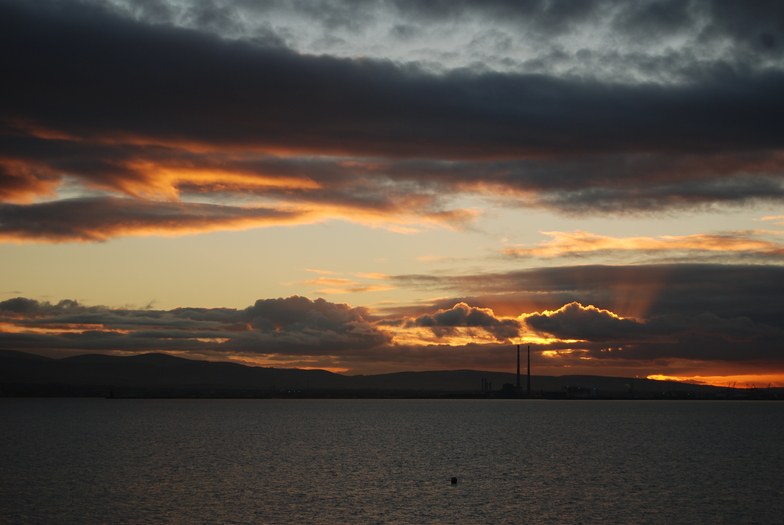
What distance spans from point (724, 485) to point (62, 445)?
10487 centimetres

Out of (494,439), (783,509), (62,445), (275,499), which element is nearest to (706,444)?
(494,439)

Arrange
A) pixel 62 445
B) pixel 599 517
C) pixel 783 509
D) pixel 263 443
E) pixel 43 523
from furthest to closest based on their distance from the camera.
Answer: pixel 263 443
pixel 62 445
pixel 783 509
pixel 599 517
pixel 43 523

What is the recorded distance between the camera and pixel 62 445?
124 m

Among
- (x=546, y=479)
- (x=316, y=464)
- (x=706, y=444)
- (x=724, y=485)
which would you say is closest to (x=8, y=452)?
(x=316, y=464)

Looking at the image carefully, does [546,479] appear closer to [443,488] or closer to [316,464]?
[443,488]

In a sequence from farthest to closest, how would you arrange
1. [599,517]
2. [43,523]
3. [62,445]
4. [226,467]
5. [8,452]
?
[62,445] < [8,452] < [226,467] < [599,517] < [43,523]

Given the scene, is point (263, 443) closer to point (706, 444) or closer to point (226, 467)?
point (226, 467)

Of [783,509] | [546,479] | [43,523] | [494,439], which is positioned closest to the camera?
[43,523]

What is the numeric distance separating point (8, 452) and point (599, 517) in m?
90.9

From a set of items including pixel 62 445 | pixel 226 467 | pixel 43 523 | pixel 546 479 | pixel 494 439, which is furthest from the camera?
pixel 494 439

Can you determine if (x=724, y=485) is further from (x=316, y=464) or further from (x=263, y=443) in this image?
(x=263, y=443)

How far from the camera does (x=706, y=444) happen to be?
139m

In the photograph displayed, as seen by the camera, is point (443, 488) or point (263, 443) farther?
point (263, 443)

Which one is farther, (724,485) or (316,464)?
(316,464)
